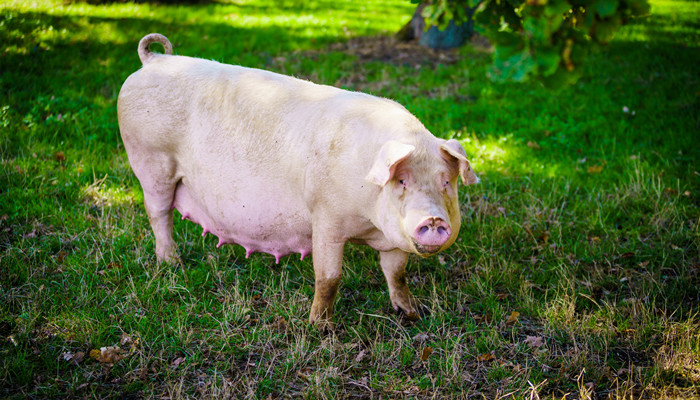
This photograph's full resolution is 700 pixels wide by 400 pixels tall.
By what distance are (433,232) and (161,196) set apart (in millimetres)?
2328

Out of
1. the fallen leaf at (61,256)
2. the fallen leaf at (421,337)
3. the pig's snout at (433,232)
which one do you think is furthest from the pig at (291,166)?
the fallen leaf at (61,256)

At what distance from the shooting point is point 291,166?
356 cm

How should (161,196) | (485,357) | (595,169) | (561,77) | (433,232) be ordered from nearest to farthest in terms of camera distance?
→ (561,77) → (433,232) → (485,357) → (161,196) → (595,169)

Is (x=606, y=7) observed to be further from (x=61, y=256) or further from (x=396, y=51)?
(x=396, y=51)

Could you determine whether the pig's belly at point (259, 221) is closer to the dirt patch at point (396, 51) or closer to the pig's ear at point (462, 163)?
the pig's ear at point (462, 163)

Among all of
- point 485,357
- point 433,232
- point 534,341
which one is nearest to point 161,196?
point 433,232

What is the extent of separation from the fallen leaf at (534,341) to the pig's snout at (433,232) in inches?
51.3

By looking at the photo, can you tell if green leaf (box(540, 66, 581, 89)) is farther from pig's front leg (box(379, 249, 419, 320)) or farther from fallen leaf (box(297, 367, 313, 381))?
fallen leaf (box(297, 367, 313, 381))

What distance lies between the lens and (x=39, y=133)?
6.00 metres

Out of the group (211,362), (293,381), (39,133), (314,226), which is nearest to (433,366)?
(293,381)

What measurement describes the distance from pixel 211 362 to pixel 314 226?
105 centimetres

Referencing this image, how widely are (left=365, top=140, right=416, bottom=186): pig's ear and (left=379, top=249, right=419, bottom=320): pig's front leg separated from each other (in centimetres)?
106

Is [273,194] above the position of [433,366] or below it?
above

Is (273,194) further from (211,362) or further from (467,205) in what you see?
(467,205)
